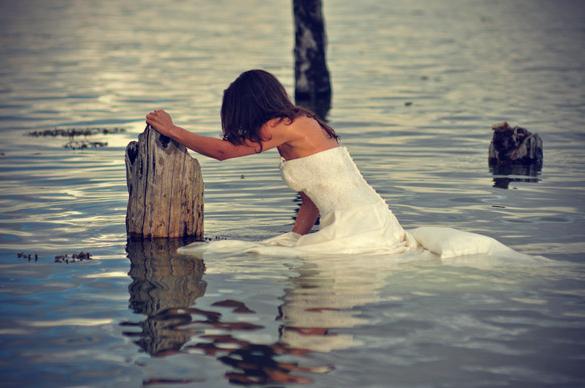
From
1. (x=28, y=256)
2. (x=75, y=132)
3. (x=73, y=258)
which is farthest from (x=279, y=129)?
(x=75, y=132)

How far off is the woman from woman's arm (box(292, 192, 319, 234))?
0.18m

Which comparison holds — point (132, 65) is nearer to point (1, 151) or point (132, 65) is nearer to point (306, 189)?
point (1, 151)

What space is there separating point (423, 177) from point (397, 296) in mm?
7202

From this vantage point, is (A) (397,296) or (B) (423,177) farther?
(B) (423,177)

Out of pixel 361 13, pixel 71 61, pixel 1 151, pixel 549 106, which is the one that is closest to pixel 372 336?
pixel 1 151

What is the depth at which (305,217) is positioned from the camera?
37.6 ft

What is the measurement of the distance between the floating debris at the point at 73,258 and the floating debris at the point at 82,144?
947cm

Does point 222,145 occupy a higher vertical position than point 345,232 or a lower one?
higher

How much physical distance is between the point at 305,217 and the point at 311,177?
0.56 m

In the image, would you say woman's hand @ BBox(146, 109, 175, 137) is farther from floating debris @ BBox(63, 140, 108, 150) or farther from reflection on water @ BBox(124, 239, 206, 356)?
floating debris @ BBox(63, 140, 108, 150)

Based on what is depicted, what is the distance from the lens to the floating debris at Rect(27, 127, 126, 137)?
2245 cm

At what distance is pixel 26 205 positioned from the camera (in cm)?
1437

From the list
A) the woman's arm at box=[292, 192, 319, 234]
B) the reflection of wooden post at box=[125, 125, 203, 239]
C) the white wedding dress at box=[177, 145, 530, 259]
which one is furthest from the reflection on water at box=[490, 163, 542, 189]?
the reflection of wooden post at box=[125, 125, 203, 239]

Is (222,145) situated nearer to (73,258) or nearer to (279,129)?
(279,129)
